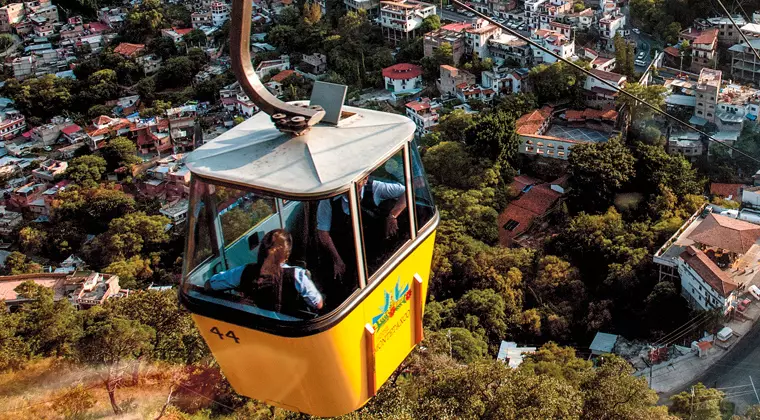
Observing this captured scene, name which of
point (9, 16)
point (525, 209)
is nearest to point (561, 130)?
point (525, 209)

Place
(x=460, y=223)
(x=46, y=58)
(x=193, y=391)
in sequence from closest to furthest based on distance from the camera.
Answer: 1. (x=193, y=391)
2. (x=460, y=223)
3. (x=46, y=58)

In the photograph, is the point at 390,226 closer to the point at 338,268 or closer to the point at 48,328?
the point at 338,268

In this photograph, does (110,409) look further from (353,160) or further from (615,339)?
(615,339)

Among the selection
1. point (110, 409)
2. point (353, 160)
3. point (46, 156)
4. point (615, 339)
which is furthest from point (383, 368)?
point (46, 156)

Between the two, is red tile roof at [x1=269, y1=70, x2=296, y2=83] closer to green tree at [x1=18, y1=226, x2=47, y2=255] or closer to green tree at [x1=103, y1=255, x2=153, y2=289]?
green tree at [x1=18, y1=226, x2=47, y2=255]

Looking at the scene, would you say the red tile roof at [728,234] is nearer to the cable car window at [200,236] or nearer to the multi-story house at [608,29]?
the multi-story house at [608,29]

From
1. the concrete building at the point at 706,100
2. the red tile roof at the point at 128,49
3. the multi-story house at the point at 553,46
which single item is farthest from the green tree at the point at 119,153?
the concrete building at the point at 706,100

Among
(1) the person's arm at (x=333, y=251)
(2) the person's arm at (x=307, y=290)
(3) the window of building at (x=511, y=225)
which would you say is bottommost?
(3) the window of building at (x=511, y=225)
